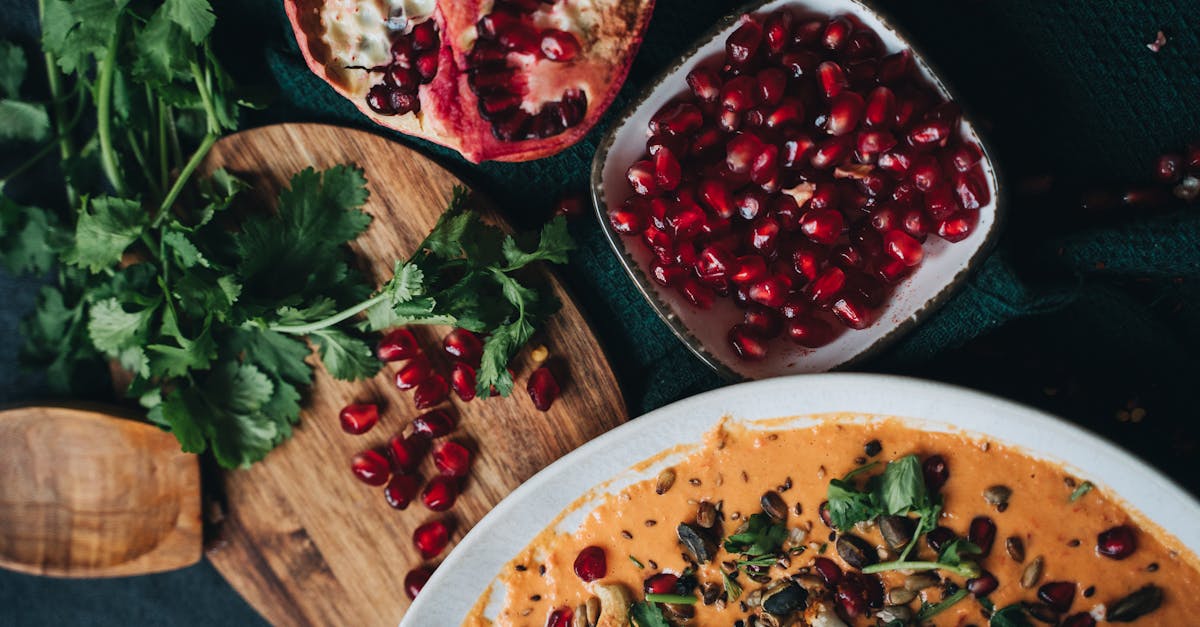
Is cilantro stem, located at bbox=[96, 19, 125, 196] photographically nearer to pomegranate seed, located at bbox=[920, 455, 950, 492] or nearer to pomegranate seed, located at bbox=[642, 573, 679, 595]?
pomegranate seed, located at bbox=[642, 573, 679, 595]

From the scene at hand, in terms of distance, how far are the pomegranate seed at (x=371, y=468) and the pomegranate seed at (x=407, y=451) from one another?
29mm

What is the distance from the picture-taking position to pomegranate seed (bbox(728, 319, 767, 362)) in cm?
180

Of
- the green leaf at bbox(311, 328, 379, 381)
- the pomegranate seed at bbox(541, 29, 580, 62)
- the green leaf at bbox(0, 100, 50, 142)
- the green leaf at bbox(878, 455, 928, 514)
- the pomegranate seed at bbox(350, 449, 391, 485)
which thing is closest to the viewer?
the pomegranate seed at bbox(541, 29, 580, 62)

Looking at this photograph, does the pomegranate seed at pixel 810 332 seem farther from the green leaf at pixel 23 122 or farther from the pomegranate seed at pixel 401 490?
the green leaf at pixel 23 122

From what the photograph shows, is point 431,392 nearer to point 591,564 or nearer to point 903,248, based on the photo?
point 591,564

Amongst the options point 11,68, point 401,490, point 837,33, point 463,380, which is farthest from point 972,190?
point 11,68

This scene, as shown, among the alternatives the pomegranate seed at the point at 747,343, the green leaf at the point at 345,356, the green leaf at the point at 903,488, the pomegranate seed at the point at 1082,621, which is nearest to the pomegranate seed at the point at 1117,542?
the pomegranate seed at the point at 1082,621

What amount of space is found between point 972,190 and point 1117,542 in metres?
0.70

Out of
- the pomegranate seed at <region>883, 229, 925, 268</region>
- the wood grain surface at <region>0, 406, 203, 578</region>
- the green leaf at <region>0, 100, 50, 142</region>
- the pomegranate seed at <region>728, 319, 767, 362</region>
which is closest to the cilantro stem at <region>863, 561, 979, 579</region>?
the pomegranate seed at <region>728, 319, 767, 362</region>

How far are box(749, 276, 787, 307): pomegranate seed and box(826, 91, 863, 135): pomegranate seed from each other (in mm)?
299

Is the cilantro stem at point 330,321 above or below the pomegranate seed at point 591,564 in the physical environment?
above

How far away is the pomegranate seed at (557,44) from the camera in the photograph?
158 centimetres

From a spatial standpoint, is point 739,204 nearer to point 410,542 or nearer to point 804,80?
point 804,80

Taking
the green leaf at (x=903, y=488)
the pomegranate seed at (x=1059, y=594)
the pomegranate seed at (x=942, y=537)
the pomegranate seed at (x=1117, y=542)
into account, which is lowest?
the pomegranate seed at (x=1059, y=594)
